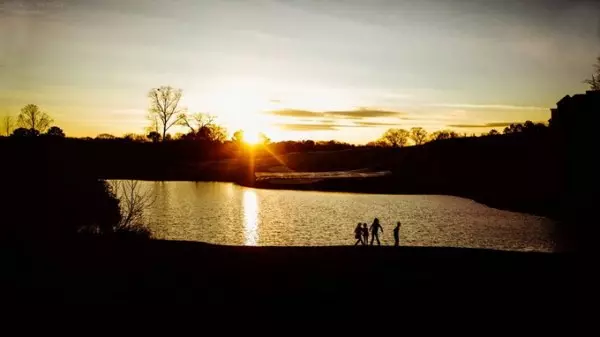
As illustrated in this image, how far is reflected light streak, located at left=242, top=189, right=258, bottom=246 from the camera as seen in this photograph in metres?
40.5

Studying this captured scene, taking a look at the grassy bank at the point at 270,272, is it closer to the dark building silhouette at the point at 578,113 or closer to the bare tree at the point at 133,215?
the bare tree at the point at 133,215

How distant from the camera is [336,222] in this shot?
167ft

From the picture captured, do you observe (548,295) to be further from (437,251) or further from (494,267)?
(437,251)

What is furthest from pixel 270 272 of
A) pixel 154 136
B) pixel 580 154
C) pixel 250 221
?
pixel 154 136

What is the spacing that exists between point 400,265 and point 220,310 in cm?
953

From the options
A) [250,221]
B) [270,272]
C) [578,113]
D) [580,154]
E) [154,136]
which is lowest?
[250,221]

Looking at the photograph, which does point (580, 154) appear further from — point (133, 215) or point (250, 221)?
point (133, 215)

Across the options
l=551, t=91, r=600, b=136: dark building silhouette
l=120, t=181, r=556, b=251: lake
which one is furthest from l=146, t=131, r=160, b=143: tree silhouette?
l=551, t=91, r=600, b=136: dark building silhouette

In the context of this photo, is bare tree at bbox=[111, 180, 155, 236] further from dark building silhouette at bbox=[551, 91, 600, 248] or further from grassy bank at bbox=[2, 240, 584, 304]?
dark building silhouette at bbox=[551, 91, 600, 248]

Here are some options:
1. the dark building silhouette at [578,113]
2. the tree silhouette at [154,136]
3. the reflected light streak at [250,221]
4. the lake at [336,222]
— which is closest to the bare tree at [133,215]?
the lake at [336,222]

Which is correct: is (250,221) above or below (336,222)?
above

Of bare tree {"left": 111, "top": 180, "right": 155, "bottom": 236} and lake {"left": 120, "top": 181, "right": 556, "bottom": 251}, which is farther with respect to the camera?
lake {"left": 120, "top": 181, "right": 556, "bottom": 251}

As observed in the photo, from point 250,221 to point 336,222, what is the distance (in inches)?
351

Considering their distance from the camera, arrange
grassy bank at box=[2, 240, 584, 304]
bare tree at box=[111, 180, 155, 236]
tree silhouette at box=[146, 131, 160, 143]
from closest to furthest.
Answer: grassy bank at box=[2, 240, 584, 304] < bare tree at box=[111, 180, 155, 236] < tree silhouette at box=[146, 131, 160, 143]
